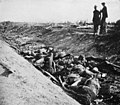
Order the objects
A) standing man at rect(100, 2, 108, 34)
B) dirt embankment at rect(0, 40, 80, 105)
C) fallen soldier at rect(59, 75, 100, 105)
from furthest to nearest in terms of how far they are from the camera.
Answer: standing man at rect(100, 2, 108, 34) < fallen soldier at rect(59, 75, 100, 105) < dirt embankment at rect(0, 40, 80, 105)

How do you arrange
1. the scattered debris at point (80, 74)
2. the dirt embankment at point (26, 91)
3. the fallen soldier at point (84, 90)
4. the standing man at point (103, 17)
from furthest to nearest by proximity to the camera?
the standing man at point (103, 17) → the scattered debris at point (80, 74) → the fallen soldier at point (84, 90) → the dirt embankment at point (26, 91)

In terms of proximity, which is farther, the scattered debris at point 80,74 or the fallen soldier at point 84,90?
the scattered debris at point 80,74

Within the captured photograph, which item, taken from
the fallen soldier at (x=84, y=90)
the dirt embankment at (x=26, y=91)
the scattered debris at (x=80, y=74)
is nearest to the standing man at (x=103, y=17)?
the scattered debris at (x=80, y=74)

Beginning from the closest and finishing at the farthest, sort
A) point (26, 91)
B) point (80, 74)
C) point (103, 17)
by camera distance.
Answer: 1. point (26, 91)
2. point (80, 74)
3. point (103, 17)

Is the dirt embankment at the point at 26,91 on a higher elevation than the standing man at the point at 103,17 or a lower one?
lower

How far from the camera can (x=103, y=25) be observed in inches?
485

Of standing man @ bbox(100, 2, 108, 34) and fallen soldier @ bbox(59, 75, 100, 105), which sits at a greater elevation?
standing man @ bbox(100, 2, 108, 34)

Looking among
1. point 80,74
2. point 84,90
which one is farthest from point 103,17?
point 84,90

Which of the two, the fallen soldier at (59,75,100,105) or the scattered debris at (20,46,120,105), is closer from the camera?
the fallen soldier at (59,75,100,105)

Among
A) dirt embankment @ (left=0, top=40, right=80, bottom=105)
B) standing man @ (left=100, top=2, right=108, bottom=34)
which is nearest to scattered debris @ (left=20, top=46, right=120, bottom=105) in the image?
dirt embankment @ (left=0, top=40, right=80, bottom=105)

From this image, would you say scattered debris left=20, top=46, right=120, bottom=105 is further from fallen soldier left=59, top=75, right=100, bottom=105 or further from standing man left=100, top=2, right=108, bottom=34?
standing man left=100, top=2, right=108, bottom=34

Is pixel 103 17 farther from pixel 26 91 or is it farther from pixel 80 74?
pixel 26 91

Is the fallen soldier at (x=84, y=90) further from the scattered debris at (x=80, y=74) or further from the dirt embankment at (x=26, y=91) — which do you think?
the dirt embankment at (x=26, y=91)

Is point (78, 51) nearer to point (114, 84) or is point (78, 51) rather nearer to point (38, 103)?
point (114, 84)
